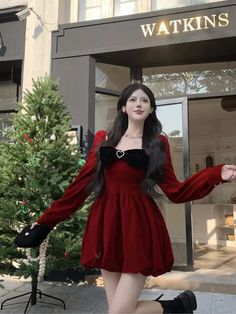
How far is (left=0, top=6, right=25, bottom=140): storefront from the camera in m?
6.54

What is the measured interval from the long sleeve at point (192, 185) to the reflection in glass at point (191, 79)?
3944mm

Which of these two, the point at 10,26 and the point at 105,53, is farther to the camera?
the point at 10,26

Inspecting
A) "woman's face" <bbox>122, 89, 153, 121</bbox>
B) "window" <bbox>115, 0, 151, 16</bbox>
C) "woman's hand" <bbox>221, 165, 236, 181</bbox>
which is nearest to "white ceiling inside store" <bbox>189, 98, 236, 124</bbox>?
"window" <bbox>115, 0, 151, 16</bbox>

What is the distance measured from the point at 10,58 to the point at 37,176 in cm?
Answer: 326

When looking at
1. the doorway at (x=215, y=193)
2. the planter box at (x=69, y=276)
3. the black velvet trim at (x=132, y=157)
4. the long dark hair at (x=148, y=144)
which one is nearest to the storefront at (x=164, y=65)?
the doorway at (x=215, y=193)

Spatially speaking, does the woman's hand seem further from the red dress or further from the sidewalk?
the sidewalk

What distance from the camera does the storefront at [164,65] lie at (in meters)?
5.60

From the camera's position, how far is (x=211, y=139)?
1159 centimetres

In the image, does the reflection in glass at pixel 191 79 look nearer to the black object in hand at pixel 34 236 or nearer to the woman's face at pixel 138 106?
the woman's face at pixel 138 106

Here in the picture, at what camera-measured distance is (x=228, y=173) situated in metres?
2.23

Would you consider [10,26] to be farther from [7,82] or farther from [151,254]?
[151,254]

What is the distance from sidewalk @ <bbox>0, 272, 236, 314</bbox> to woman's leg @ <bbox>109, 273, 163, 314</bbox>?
211cm

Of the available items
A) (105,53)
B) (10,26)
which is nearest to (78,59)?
(105,53)

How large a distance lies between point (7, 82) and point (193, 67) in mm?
3482
